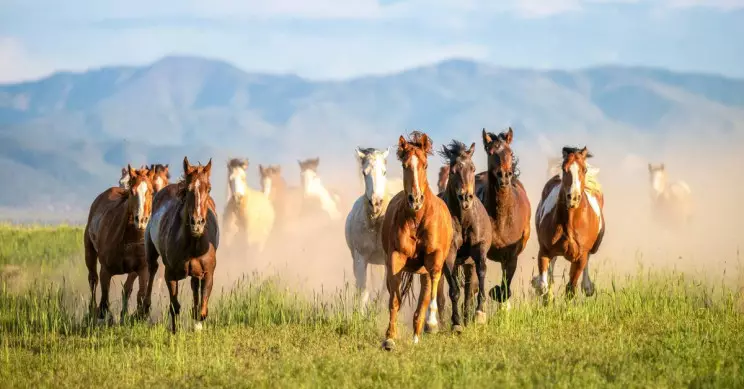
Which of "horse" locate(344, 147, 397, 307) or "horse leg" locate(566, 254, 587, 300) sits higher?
"horse" locate(344, 147, 397, 307)

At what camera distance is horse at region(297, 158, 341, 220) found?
3206cm

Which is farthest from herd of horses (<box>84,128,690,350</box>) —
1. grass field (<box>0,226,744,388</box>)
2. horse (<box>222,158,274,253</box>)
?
horse (<box>222,158,274,253</box>)

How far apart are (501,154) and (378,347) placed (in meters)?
3.38

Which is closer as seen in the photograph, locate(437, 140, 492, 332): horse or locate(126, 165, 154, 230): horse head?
locate(437, 140, 492, 332): horse

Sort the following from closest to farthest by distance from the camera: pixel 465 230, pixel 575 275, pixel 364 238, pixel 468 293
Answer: pixel 465 230
pixel 468 293
pixel 575 275
pixel 364 238

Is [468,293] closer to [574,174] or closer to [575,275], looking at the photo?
[575,275]

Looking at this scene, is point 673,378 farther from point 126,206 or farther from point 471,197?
point 126,206

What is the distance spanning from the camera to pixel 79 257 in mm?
27250

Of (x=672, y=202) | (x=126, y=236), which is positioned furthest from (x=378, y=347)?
(x=672, y=202)

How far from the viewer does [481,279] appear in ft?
49.8

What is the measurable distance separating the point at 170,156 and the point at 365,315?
15354 centimetres

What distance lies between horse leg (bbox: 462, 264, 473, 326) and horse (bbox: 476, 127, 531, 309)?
500 mm

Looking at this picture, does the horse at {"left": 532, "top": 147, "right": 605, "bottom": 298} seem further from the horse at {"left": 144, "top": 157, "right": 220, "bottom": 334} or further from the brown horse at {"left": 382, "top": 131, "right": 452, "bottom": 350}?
the horse at {"left": 144, "top": 157, "right": 220, "bottom": 334}

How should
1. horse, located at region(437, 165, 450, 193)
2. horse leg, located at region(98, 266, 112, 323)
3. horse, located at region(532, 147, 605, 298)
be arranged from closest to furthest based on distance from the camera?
horse, located at region(532, 147, 605, 298) → horse leg, located at region(98, 266, 112, 323) → horse, located at region(437, 165, 450, 193)
